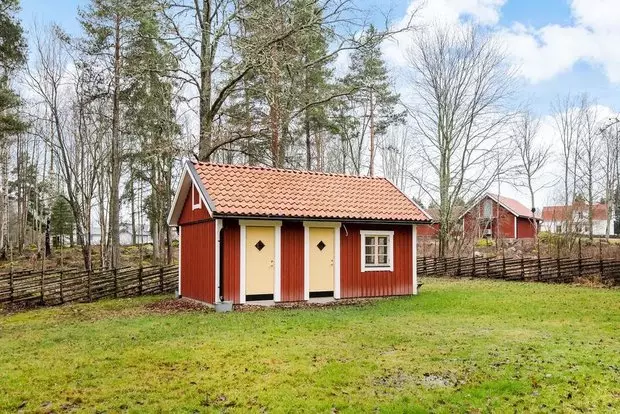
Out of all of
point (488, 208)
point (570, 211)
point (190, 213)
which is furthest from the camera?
point (488, 208)

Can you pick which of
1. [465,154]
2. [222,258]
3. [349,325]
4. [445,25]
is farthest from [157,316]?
[445,25]

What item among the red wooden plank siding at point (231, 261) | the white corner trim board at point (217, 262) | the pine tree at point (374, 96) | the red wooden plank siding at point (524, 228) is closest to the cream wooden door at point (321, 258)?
the red wooden plank siding at point (231, 261)

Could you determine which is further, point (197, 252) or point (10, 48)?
point (10, 48)

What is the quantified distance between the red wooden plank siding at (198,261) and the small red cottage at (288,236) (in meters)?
0.03

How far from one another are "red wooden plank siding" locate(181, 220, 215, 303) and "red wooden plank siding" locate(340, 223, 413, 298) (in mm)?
3495

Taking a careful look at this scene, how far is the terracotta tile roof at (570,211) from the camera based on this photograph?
111 ft

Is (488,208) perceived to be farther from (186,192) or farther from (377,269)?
(186,192)

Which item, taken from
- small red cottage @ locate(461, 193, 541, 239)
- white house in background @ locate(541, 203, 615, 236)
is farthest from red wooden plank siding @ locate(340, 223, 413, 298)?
small red cottage @ locate(461, 193, 541, 239)

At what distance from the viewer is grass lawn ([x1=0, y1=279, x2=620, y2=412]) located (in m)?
5.06

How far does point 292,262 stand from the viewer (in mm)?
12531

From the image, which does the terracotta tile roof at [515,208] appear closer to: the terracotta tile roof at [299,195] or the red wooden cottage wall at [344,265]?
the terracotta tile roof at [299,195]

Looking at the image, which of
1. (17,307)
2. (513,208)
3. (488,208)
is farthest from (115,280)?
(513,208)

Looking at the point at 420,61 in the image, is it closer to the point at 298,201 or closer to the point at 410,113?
the point at 410,113

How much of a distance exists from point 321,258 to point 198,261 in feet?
10.9
